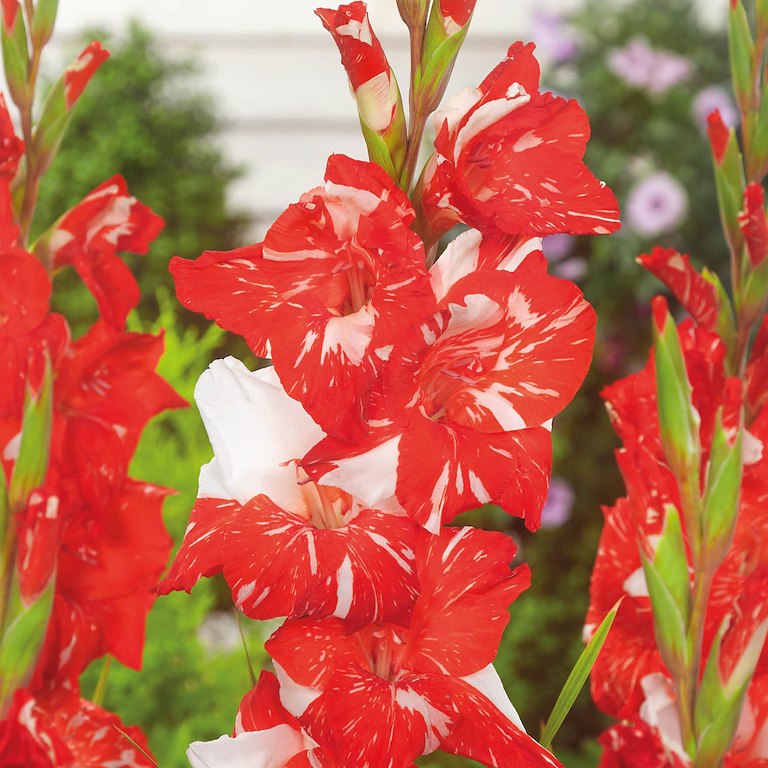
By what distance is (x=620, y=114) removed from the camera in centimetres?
230

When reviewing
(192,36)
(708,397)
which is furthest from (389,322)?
(192,36)

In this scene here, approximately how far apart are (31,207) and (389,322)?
250 mm

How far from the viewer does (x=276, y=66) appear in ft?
9.64

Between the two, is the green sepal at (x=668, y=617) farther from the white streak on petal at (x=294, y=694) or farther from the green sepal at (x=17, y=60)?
the green sepal at (x=17, y=60)

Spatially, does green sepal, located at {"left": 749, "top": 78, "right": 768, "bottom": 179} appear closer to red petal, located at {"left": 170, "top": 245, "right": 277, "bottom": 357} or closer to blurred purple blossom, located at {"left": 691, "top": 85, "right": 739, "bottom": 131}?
red petal, located at {"left": 170, "top": 245, "right": 277, "bottom": 357}

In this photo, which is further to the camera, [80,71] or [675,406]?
[80,71]

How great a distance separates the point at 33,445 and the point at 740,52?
→ 1.06ft

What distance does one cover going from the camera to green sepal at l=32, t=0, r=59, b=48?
49cm

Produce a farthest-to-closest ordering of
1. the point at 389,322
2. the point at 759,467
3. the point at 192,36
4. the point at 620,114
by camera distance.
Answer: the point at 192,36 → the point at 620,114 → the point at 759,467 → the point at 389,322

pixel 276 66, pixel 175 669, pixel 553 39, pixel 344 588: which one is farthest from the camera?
pixel 276 66

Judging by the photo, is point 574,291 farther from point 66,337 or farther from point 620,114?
point 620,114

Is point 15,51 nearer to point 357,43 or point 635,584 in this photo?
point 357,43

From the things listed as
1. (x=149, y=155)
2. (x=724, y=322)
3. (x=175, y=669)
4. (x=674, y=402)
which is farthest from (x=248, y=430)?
(x=149, y=155)

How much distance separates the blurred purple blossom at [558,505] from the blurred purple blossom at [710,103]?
2.39ft
